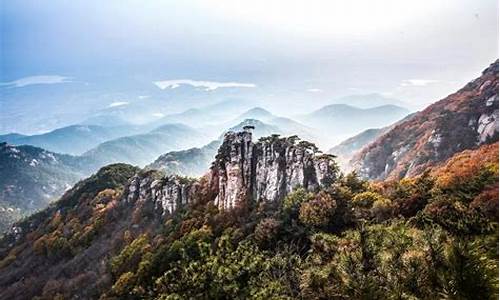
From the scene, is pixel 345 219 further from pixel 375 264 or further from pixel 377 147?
pixel 377 147

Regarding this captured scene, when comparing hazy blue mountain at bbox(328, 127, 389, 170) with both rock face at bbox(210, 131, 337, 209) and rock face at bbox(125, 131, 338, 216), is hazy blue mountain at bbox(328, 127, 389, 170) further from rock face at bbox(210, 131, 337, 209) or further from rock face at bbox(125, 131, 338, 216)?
rock face at bbox(210, 131, 337, 209)

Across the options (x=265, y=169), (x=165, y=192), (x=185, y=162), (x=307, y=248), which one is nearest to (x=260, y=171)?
(x=265, y=169)

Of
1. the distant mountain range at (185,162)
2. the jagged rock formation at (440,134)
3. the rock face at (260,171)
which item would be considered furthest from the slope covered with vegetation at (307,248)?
the distant mountain range at (185,162)

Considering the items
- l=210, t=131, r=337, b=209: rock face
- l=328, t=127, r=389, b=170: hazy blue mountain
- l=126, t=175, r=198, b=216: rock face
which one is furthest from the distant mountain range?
l=210, t=131, r=337, b=209: rock face

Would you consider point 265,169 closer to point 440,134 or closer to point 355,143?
point 440,134

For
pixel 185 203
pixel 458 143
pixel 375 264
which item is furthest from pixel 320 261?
pixel 458 143

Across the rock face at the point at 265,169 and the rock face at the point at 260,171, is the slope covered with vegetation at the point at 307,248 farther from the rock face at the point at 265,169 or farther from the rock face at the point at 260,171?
the rock face at the point at 265,169

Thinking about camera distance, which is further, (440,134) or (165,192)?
(440,134)
